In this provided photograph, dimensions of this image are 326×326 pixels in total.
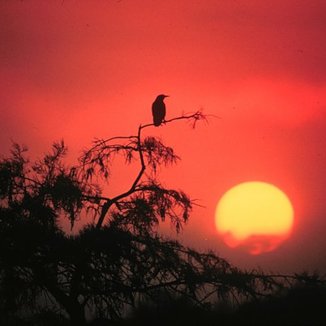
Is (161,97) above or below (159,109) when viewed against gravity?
above

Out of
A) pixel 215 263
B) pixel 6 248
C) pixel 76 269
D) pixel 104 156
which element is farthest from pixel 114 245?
pixel 104 156

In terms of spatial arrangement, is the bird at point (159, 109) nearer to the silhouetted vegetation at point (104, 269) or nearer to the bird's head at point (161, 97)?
the bird's head at point (161, 97)

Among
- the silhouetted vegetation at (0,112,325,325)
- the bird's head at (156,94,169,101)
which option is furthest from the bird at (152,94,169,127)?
the silhouetted vegetation at (0,112,325,325)

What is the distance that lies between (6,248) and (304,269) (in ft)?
14.2

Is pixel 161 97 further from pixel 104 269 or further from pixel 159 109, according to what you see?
pixel 104 269

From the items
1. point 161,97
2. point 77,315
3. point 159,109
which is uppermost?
point 161,97

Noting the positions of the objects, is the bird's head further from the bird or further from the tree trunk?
the tree trunk

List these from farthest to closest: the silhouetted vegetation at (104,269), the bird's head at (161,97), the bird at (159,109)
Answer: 1. the bird's head at (161,97)
2. the bird at (159,109)
3. the silhouetted vegetation at (104,269)

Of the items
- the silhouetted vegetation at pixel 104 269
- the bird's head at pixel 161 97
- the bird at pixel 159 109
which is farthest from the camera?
the bird's head at pixel 161 97

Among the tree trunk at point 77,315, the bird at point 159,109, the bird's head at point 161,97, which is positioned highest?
the bird's head at point 161,97

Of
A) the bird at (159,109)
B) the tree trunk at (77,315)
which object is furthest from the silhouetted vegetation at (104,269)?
the bird at (159,109)

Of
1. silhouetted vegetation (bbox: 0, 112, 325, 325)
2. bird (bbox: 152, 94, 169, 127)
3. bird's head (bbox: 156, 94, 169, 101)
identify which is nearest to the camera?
silhouetted vegetation (bbox: 0, 112, 325, 325)

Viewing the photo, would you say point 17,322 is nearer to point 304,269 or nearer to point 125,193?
point 125,193

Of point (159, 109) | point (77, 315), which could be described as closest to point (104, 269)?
point (77, 315)
